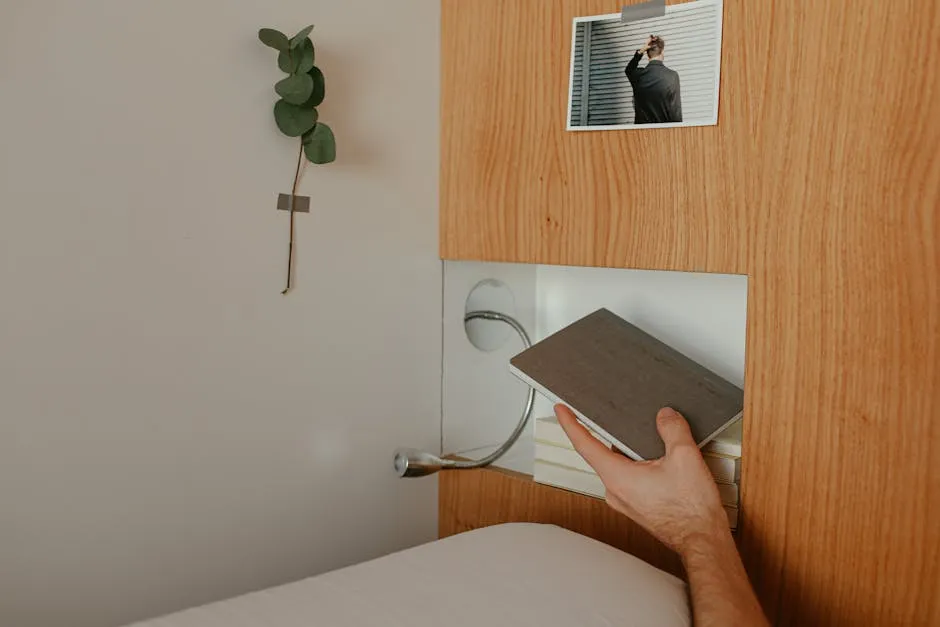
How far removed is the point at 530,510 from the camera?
1460 millimetres

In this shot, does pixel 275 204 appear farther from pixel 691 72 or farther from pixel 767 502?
pixel 767 502

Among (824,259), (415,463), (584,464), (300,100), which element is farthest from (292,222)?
(824,259)

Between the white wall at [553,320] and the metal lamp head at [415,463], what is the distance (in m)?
0.09

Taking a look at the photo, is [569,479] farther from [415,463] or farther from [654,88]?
[654,88]

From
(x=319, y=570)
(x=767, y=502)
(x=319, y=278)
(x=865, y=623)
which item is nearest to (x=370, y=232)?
(x=319, y=278)

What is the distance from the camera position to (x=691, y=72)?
3.92 feet

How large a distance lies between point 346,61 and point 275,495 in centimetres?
69

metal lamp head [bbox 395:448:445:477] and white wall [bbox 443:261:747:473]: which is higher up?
white wall [bbox 443:261:747:473]

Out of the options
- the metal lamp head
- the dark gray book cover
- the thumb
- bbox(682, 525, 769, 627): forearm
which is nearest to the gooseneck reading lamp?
the metal lamp head

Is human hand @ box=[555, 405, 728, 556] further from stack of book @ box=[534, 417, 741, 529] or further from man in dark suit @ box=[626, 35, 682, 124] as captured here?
man in dark suit @ box=[626, 35, 682, 124]

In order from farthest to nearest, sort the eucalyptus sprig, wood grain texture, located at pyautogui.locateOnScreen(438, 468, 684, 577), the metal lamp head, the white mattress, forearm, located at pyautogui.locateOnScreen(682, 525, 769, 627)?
1. the metal lamp head
2. wood grain texture, located at pyautogui.locateOnScreen(438, 468, 684, 577)
3. the eucalyptus sprig
4. forearm, located at pyautogui.locateOnScreen(682, 525, 769, 627)
5. the white mattress

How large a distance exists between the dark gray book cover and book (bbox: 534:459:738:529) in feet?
0.49

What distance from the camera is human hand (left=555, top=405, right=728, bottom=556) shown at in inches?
44.1

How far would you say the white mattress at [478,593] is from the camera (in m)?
0.88
